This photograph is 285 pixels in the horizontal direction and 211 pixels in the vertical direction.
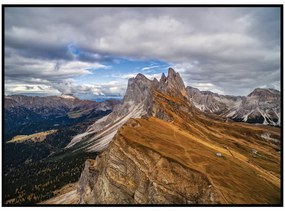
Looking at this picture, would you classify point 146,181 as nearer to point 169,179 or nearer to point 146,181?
point 146,181

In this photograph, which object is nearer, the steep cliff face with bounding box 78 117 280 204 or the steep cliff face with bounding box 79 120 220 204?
the steep cliff face with bounding box 78 117 280 204

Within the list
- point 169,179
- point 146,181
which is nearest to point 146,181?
point 146,181

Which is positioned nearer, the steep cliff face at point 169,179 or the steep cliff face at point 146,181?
the steep cliff face at point 169,179

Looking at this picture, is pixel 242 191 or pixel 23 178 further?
pixel 23 178

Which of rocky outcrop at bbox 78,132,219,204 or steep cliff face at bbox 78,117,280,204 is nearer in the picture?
steep cliff face at bbox 78,117,280,204
